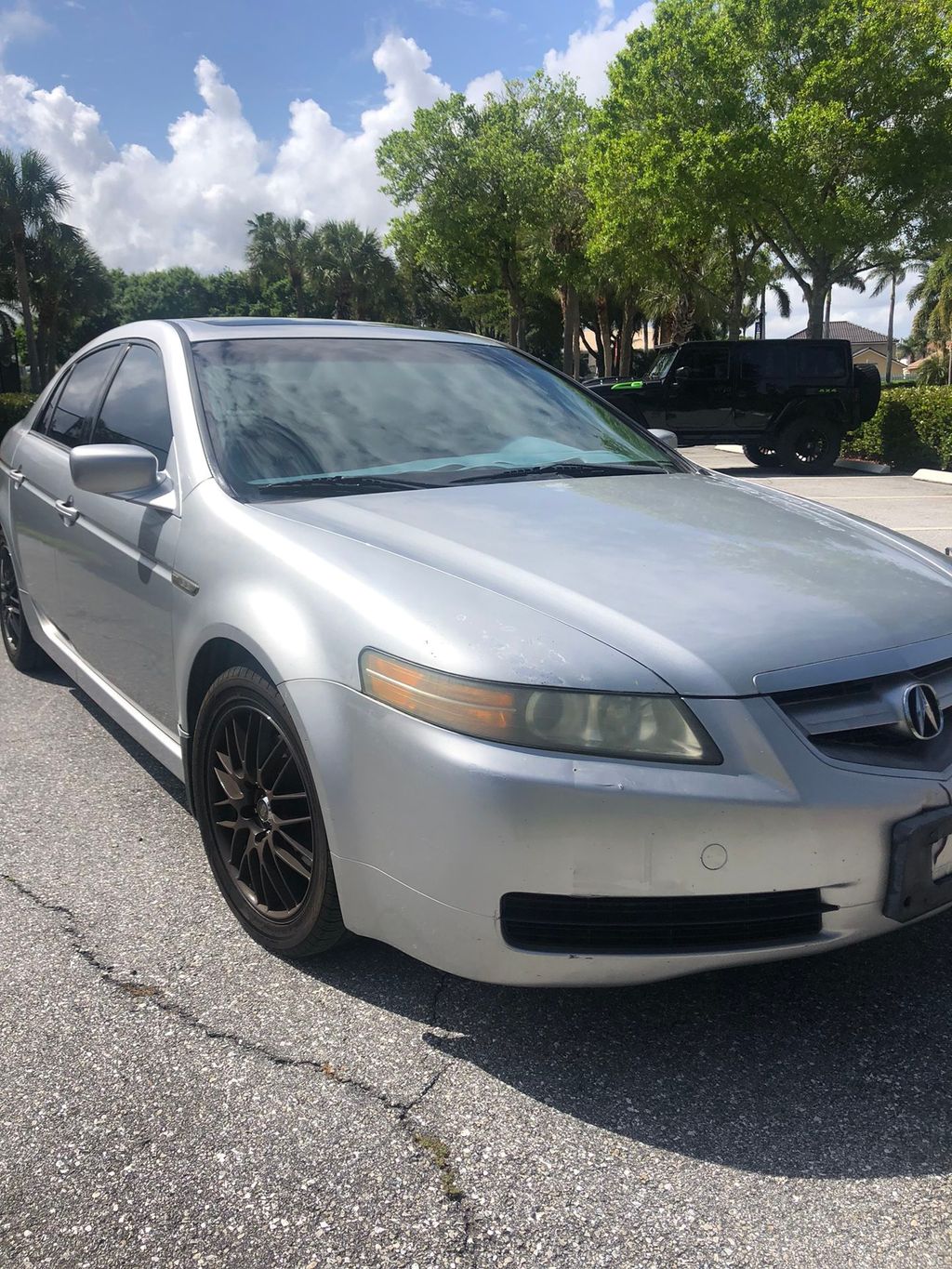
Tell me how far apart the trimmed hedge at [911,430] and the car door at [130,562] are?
Result: 48.3 ft

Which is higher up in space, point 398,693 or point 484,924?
point 398,693

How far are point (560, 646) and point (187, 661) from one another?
115 centimetres

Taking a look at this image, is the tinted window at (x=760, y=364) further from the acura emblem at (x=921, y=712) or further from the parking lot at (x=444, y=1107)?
the acura emblem at (x=921, y=712)

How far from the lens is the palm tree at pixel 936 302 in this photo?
237ft

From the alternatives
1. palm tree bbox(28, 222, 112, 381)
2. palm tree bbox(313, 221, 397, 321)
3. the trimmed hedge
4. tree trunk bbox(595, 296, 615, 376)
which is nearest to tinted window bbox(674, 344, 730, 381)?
the trimmed hedge

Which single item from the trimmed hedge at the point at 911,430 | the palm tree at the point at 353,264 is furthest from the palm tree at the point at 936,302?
the trimmed hedge at the point at 911,430

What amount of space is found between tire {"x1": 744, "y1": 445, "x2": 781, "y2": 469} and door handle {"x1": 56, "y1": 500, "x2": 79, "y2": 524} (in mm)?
14640

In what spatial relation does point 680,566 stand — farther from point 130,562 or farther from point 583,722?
point 130,562

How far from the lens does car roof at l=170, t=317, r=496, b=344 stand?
3428 mm

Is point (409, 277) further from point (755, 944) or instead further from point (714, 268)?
point (755, 944)

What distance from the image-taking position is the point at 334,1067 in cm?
216

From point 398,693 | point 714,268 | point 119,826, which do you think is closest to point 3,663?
point 119,826

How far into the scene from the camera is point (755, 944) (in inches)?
→ 79.0

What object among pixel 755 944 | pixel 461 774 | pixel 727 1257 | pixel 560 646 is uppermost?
pixel 560 646
